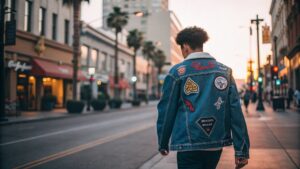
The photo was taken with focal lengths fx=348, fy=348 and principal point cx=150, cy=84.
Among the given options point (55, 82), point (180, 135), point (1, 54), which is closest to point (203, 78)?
point (180, 135)

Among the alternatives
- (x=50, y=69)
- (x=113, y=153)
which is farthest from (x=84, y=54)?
(x=113, y=153)

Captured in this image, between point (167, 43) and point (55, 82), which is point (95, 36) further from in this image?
point (167, 43)

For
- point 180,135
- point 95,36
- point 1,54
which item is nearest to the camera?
point 180,135

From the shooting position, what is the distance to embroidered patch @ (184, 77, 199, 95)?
2.86m

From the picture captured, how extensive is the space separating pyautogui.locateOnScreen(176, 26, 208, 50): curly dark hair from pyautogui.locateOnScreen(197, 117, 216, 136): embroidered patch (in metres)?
0.65

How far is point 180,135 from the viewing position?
2832mm

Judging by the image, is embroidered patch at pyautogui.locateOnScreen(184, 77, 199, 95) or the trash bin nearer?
embroidered patch at pyautogui.locateOnScreen(184, 77, 199, 95)

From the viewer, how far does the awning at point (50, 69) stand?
93.5ft

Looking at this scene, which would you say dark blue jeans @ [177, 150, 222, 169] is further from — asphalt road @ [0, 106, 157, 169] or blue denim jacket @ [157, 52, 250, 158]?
asphalt road @ [0, 106, 157, 169]

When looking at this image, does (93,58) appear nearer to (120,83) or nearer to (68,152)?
(120,83)

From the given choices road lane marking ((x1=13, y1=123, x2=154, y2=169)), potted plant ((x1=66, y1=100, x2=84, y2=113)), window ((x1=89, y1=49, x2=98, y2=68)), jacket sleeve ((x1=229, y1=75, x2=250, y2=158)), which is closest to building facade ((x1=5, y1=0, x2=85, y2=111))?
potted plant ((x1=66, y1=100, x2=84, y2=113))

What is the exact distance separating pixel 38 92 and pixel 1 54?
13.1 m

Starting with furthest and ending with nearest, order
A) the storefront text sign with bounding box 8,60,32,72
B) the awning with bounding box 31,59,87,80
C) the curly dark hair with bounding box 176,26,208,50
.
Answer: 1. the awning with bounding box 31,59,87,80
2. the storefront text sign with bounding box 8,60,32,72
3. the curly dark hair with bounding box 176,26,208,50

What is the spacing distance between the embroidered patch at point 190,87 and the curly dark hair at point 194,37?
0.35 meters
